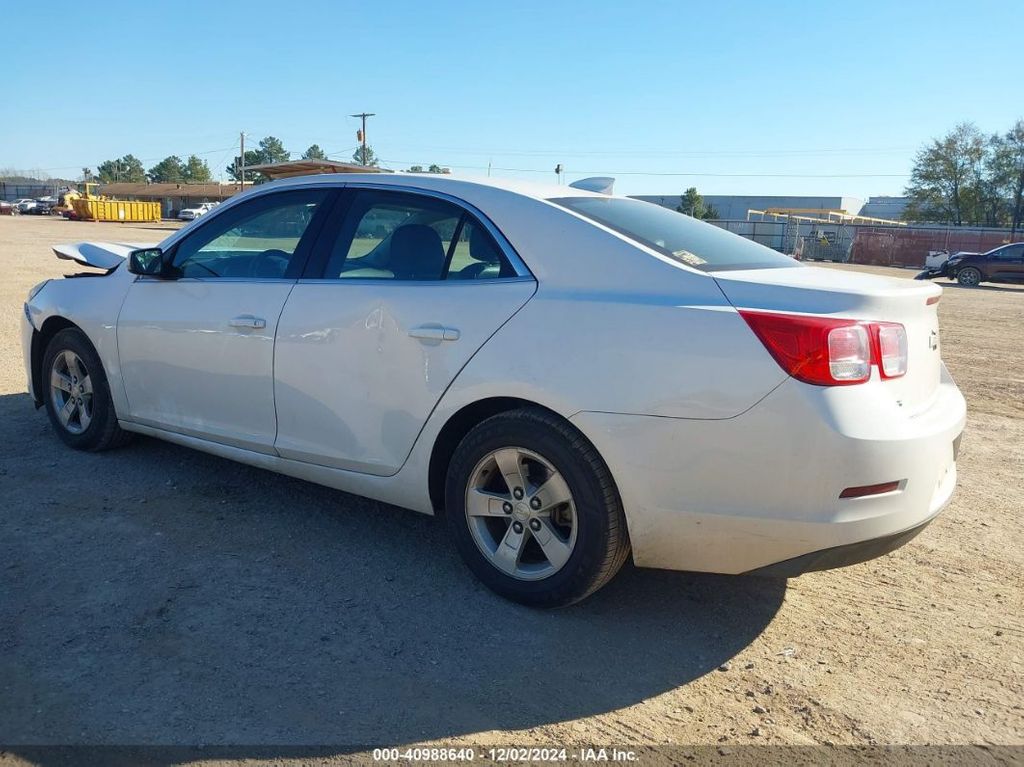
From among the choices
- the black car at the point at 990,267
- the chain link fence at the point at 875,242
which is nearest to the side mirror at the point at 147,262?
the black car at the point at 990,267

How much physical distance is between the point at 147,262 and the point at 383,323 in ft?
5.63

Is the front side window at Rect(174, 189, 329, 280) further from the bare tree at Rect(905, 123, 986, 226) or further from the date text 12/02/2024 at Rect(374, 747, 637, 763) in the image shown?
the bare tree at Rect(905, 123, 986, 226)

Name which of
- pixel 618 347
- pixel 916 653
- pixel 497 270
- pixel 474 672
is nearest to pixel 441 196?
pixel 497 270

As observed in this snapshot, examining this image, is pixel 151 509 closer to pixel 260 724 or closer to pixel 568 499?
pixel 260 724

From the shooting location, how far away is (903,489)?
2855 millimetres

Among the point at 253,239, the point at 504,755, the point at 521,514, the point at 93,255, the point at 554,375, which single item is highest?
the point at 253,239

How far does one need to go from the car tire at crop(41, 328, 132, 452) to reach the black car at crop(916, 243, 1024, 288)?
1065 inches

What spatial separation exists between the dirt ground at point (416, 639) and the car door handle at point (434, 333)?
104cm

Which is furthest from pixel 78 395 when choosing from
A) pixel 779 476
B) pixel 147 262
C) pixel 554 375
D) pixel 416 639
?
pixel 779 476

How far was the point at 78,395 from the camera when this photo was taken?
5.00 meters

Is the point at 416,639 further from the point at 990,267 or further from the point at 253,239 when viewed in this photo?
the point at 990,267

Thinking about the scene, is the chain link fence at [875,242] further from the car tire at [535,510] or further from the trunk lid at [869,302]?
the car tire at [535,510]

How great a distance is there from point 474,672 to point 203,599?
1181mm

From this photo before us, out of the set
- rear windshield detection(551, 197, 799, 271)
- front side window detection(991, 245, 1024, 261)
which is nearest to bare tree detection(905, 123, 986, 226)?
front side window detection(991, 245, 1024, 261)
